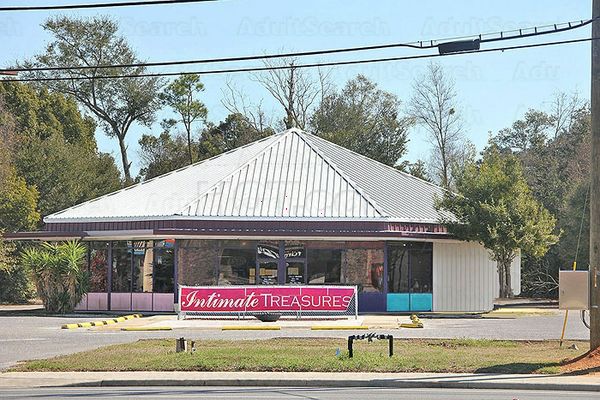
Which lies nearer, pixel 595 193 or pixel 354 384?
pixel 354 384

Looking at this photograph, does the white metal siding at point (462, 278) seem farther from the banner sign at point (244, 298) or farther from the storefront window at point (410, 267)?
the banner sign at point (244, 298)

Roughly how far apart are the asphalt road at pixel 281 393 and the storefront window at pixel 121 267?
81.7 ft

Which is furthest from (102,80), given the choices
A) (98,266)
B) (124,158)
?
(98,266)

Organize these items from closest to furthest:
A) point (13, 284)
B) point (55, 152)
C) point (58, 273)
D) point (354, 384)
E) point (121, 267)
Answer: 1. point (354, 384)
2. point (58, 273)
3. point (121, 267)
4. point (13, 284)
5. point (55, 152)

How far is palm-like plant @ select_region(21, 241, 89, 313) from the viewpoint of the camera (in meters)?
41.3

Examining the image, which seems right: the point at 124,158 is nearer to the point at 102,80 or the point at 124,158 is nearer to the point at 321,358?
the point at 102,80

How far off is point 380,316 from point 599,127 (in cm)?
1913

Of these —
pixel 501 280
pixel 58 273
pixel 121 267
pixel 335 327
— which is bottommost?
pixel 335 327

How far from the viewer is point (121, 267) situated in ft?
145

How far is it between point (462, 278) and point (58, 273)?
16.7m

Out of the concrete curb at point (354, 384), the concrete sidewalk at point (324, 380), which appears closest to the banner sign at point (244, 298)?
the concrete sidewalk at point (324, 380)

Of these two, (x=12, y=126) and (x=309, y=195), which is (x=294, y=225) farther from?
(x=12, y=126)

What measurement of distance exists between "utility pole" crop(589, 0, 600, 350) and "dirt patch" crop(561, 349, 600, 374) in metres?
0.24

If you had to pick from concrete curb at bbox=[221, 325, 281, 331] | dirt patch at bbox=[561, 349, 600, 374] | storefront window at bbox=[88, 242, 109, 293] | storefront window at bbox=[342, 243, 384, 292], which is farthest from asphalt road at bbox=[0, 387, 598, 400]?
storefront window at bbox=[88, 242, 109, 293]
